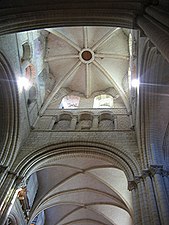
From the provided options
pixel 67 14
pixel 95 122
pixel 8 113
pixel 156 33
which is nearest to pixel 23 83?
pixel 8 113

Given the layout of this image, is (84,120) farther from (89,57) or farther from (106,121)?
(89,57)

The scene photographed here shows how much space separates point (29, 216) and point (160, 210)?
778cm

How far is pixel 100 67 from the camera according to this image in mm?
17141

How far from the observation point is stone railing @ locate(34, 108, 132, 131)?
13720mm

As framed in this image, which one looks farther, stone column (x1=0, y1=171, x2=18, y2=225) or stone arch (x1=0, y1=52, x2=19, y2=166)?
stone arch (x1=0, y1=52, x2=19, y2=166)

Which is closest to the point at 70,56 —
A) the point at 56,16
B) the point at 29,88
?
the point at 29,88

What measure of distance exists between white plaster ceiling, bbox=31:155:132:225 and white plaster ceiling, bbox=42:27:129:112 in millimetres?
4383

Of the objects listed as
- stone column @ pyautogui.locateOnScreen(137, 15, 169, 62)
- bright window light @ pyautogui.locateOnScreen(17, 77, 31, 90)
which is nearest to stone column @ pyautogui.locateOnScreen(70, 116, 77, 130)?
bright window light @ pyautogui.locateOnScreen(17, 77, 31, 90)

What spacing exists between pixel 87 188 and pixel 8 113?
6.43 m

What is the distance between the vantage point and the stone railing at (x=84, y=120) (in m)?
13.7

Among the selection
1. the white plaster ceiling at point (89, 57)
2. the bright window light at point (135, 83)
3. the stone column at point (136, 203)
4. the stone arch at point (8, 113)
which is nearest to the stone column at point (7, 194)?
the stone arch at point (8, 113)

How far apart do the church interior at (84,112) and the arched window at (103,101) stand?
6 centimetres

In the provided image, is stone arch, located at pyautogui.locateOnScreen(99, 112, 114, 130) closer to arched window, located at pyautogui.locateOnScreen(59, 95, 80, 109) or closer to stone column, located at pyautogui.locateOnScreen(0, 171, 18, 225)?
arched window, located at pyautogui.locateOnScreen(59, 95, 80, 109)

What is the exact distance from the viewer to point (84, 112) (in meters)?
15.2
